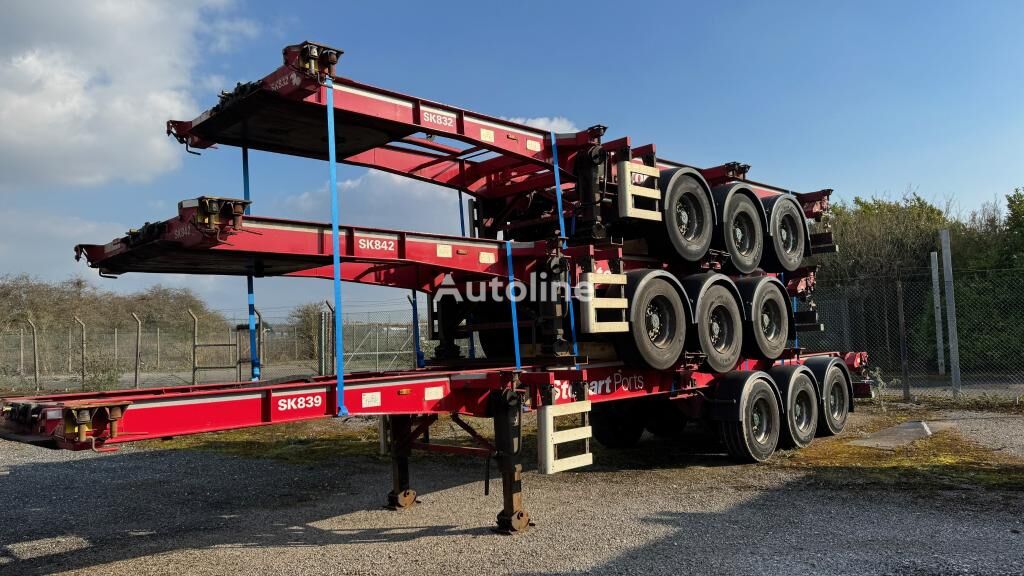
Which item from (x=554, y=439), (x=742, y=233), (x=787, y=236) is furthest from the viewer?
(x=787, y=236)

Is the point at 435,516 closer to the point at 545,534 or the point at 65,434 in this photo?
the point at 545,534

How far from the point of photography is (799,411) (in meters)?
9.75

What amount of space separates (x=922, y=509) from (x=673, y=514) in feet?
6.92

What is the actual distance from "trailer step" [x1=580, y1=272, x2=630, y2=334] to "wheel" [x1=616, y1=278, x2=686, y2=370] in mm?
179

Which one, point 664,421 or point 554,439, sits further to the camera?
point 664,421

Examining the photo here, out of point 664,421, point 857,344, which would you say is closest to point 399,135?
point 664,421

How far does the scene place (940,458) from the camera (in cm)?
867

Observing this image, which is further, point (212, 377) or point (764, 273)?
point (212, 377)

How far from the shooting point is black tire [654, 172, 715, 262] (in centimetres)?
777

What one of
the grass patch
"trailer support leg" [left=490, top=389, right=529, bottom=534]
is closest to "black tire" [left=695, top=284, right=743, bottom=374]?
the grass patch

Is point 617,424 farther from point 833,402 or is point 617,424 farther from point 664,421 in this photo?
point 833,402

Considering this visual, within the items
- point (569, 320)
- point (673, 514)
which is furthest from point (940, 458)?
point (569, 320)

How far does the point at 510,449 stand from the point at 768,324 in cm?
463

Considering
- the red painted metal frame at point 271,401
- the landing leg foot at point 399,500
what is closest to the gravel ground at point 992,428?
the red painted metal frame at point 271,401
